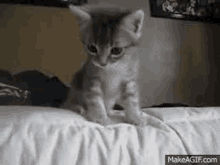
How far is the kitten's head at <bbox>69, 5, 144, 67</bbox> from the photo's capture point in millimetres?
A: 631

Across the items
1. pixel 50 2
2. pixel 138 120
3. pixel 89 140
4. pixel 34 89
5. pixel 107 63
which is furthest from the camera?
pixel 50 2

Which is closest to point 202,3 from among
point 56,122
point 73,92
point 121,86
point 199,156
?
point 121,86

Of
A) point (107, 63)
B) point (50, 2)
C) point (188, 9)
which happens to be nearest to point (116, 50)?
point (107, 63)

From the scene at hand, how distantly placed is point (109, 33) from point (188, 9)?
1.13m

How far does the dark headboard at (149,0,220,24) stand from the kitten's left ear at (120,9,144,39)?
2.72 ft

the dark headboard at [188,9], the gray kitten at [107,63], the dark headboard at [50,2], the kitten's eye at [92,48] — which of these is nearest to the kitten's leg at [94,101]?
the gray kitten at [107,63]

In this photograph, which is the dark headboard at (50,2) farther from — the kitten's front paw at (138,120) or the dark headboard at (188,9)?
the kitten's front paw at (138,120)

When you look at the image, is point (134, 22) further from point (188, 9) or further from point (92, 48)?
point (188, 9)

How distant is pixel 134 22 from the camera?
671 mm

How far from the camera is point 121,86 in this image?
0.73 m

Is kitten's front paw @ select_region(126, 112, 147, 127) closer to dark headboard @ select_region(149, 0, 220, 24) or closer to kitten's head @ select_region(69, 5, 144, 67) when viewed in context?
kitten's head @ select_region(69, 5, 144, 67)

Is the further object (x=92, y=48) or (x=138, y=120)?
(x=92, y=48)

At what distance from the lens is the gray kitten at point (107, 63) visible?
63cm

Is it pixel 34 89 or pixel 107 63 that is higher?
pixel 107 63
